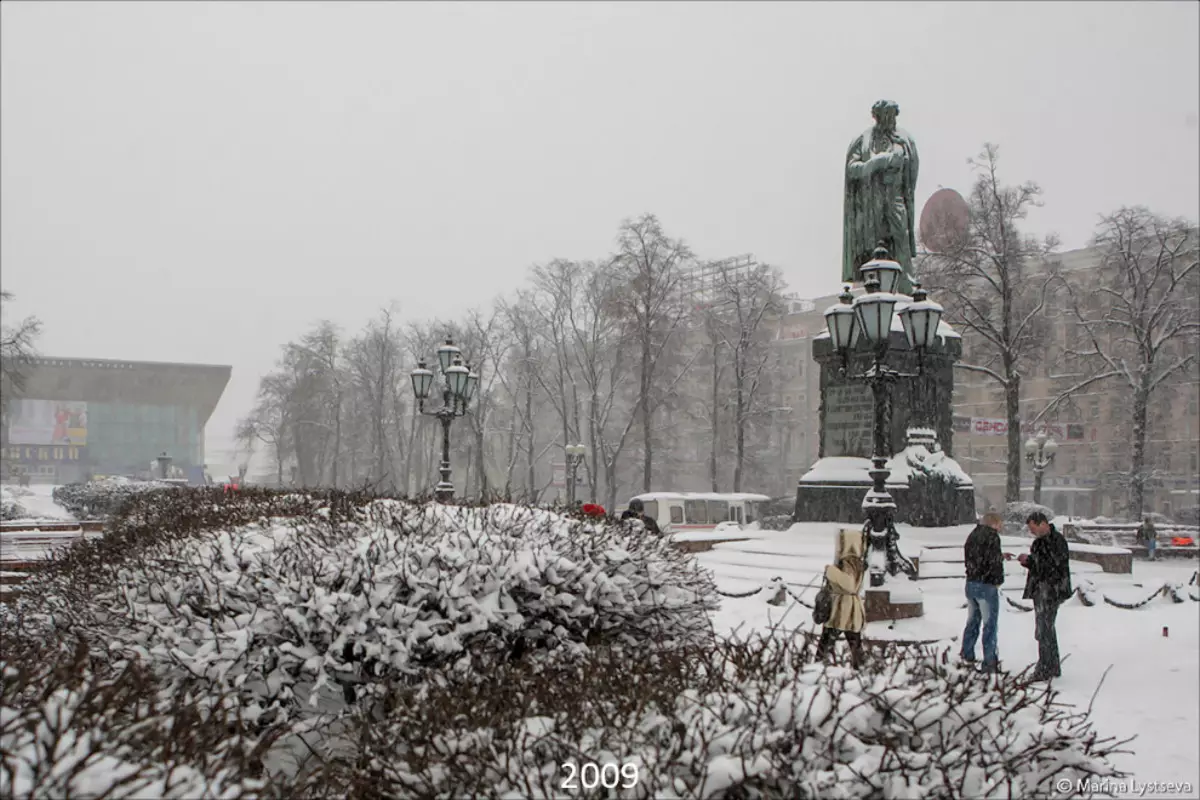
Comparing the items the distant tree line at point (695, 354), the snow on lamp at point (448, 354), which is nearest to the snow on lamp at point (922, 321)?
the snow on lamp at point (448, 354)

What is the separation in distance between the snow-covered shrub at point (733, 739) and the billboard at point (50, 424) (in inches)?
3865

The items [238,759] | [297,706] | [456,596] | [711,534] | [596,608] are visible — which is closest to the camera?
[238,759]

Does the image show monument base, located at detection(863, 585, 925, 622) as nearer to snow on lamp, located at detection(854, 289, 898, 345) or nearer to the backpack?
snow on lamp, located at detection(854, 289, 898, 345)

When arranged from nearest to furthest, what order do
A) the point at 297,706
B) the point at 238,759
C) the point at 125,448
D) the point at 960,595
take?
the point at 238,759
the point at 297,706
the point at 960,595
the point at 125,448

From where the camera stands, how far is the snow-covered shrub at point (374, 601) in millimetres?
4418

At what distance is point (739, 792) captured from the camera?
2.91 meters

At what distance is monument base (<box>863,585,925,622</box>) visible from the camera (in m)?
12.4

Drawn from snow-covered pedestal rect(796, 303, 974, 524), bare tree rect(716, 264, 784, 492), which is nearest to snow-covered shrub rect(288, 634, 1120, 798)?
snow-covered pedestal rect(796, 303, 974, 524)

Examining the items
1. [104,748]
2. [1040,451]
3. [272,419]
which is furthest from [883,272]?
[272,419]

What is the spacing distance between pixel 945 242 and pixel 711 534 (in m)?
13.9

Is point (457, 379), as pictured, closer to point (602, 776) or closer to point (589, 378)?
point (602, 776)

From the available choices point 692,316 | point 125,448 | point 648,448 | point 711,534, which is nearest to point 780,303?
point 692,316

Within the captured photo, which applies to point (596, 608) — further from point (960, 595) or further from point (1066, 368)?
point (1066, 368)

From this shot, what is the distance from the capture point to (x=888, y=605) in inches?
489
